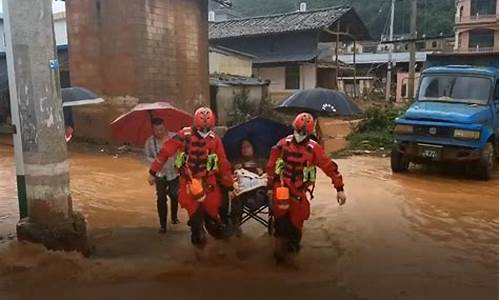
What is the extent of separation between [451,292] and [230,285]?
2.05 m

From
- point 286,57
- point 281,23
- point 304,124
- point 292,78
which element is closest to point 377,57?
point 281,23

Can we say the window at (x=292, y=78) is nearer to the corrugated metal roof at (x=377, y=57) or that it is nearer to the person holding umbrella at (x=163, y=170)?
the corrugated metal roof at (x=377, y=57)

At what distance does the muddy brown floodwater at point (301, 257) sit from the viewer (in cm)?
458

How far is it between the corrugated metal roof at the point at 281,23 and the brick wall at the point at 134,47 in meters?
9.85

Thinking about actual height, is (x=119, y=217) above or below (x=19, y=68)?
below

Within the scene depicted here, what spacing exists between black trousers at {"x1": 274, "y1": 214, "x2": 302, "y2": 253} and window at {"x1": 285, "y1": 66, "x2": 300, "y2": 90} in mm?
21256

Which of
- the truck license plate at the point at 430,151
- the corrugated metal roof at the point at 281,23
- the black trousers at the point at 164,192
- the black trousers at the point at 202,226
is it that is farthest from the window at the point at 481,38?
the black trousers at the point at 202,226

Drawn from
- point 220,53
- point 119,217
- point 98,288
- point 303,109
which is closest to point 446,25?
point 220,53

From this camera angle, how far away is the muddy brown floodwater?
4.58 meters

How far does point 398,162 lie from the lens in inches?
434

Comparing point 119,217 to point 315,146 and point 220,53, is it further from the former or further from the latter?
point 220,53

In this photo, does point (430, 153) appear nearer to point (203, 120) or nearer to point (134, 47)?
point (203, 120)

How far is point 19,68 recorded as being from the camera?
4.93 meters

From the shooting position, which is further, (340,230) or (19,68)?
(340,230)
